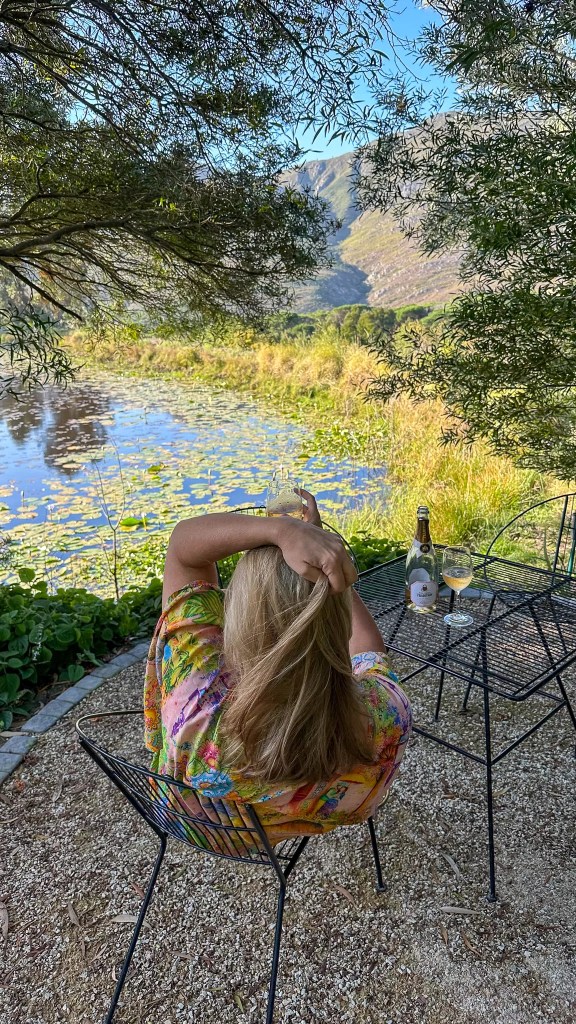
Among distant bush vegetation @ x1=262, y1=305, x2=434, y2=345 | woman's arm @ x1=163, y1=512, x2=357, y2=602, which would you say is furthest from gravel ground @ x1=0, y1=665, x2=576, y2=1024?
distant bush vegetation @ x1=262, y1=305, x2=434, y2=345

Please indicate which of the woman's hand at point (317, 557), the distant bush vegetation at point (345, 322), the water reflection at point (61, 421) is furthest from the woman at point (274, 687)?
the distant bush vegetation at point (345, 322)

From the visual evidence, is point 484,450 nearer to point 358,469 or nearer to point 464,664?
point 358,469

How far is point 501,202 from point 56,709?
289 cm

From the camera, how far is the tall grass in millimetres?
4880

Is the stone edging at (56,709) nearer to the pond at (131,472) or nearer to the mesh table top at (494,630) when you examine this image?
the mesh table top at (494,630)

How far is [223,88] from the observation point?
2684 mm

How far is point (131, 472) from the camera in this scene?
7.15 m

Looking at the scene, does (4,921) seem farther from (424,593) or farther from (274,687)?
(424,593)

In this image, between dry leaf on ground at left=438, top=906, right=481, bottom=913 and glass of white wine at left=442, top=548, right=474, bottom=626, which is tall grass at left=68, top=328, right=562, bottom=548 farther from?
dry leaf on ground at left=438, top=906, right=481, bottom=913

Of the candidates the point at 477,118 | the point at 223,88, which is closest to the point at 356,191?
the point at 477,118

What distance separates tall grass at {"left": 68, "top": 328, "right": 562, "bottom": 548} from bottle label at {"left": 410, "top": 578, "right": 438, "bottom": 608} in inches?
79.2

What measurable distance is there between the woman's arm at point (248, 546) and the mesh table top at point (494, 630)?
2.90ft

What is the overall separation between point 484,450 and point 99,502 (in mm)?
3764

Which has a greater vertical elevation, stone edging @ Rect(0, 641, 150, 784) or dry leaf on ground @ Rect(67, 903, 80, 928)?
dry leaf on ground @ Rect(67, 903, 80, 928)
